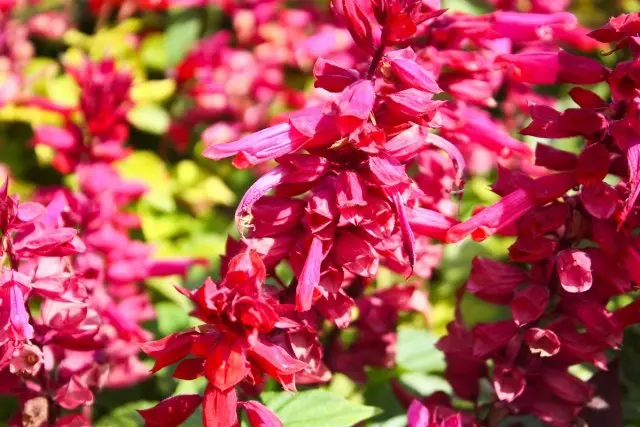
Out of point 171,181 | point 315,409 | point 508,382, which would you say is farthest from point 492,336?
point 171,181

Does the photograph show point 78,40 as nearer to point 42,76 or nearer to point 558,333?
point 42,76

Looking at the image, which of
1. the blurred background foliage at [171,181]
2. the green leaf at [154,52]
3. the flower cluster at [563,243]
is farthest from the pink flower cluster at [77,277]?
the green leaf at [154,52]

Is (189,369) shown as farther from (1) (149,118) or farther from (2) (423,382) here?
(1) (149,118)

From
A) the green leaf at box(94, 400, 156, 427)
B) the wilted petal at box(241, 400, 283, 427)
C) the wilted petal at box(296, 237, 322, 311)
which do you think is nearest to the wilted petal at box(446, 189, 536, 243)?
the wilted petal at box(296, 237, 322, 311)

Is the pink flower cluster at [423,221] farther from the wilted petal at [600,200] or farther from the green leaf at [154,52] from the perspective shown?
the green leaf at [154,52]

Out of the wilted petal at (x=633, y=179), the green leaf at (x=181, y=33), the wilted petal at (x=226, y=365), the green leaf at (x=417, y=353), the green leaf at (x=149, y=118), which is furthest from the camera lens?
the green leaf at (x=181, y=33)

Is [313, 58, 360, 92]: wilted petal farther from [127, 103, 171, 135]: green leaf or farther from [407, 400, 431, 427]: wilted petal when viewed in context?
[127, 103, 171, 135]: green leaf
